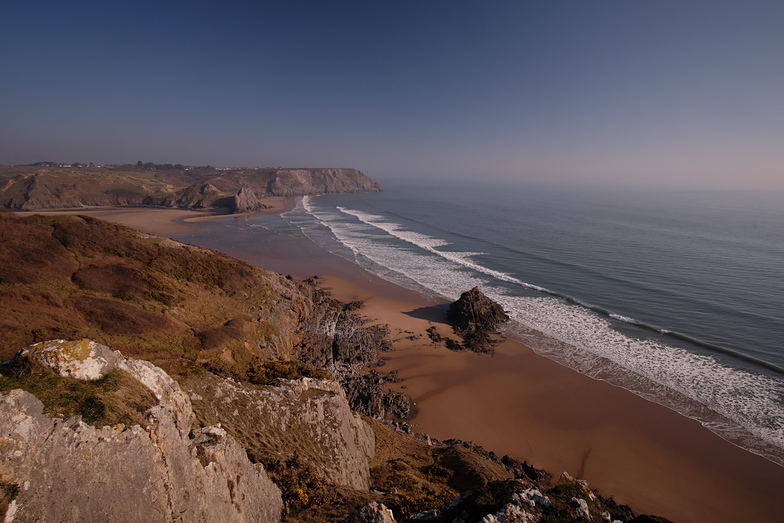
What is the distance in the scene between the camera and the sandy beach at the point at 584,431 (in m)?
15.6

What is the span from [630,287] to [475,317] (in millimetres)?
20062

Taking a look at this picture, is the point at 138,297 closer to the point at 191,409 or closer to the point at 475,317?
the point at 191,409

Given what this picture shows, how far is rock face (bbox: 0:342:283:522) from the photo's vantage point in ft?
16.4

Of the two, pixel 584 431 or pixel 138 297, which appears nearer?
pixel 138 297

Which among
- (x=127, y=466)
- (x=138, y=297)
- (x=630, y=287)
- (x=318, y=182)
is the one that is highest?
(x=318, y=182)

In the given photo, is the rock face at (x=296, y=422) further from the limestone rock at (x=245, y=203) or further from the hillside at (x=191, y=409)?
the limestone rock at (x=245, y=203)

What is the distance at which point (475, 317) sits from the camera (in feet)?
99.4

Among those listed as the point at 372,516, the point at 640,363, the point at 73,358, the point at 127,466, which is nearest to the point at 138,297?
the point at 73,358

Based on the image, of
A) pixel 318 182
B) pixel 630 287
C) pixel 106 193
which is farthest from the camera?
pixel 318 182

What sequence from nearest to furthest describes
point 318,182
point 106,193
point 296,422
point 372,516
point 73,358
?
point 372,516 → point 73,358 → point 296,422 → point 106,193 → point 318,182

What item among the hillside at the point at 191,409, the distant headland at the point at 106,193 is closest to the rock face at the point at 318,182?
Result: the distant headland at the point at 106,193

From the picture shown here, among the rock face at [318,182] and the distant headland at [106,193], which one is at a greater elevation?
the rock face at [318,182]

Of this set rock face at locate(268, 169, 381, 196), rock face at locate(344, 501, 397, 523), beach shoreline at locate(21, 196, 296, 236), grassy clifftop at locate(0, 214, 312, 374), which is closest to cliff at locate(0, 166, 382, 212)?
beach shoreline at locate(21, 196, 296, 236)

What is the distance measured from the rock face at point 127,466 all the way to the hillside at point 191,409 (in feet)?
0.08
